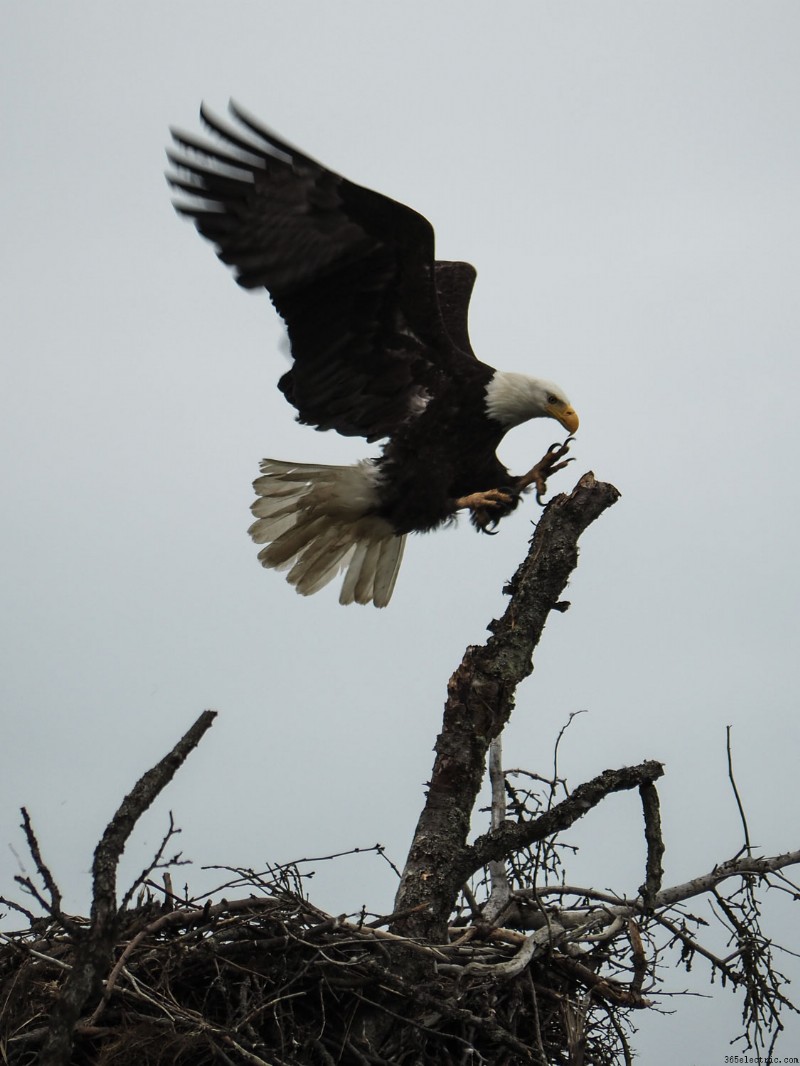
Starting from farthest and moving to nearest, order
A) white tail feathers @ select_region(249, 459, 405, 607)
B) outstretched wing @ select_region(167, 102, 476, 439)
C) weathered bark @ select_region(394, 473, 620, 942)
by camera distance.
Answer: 1. white tail feathers @ select_region(249, 459, 405, 607)
2. outstretched wing @ select_region(167, 102, 476, 439)
3. weathered bark @ select_region(394, 473, 620, 942)

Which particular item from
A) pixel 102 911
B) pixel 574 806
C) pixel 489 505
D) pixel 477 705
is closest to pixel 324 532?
pixel 489 505

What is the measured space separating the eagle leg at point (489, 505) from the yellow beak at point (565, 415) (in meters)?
0.44

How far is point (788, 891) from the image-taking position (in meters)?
3.94

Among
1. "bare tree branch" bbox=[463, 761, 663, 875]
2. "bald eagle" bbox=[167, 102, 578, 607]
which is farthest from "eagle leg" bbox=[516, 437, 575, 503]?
"bare tree branch" bbox=[463, 761, 663, 875]

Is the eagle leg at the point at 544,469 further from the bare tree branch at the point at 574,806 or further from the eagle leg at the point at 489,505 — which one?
the bare tree branch at the point at 574,806

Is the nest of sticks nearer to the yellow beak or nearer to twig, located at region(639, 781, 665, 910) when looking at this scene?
twig, located at region(639, 781, 665, 910)

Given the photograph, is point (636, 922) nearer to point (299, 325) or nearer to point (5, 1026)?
point (5, 1026)

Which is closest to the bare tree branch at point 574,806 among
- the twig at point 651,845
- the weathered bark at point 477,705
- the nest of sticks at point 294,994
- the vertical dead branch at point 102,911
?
the twig at point 651,845

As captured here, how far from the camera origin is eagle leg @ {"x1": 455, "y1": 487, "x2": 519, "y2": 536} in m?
5.64

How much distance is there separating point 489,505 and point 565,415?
62cm

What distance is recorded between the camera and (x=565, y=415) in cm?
587

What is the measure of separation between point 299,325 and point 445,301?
64.2 inches

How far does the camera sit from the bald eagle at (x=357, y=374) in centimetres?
490

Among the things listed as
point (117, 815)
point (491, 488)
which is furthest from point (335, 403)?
point (117, 815)
